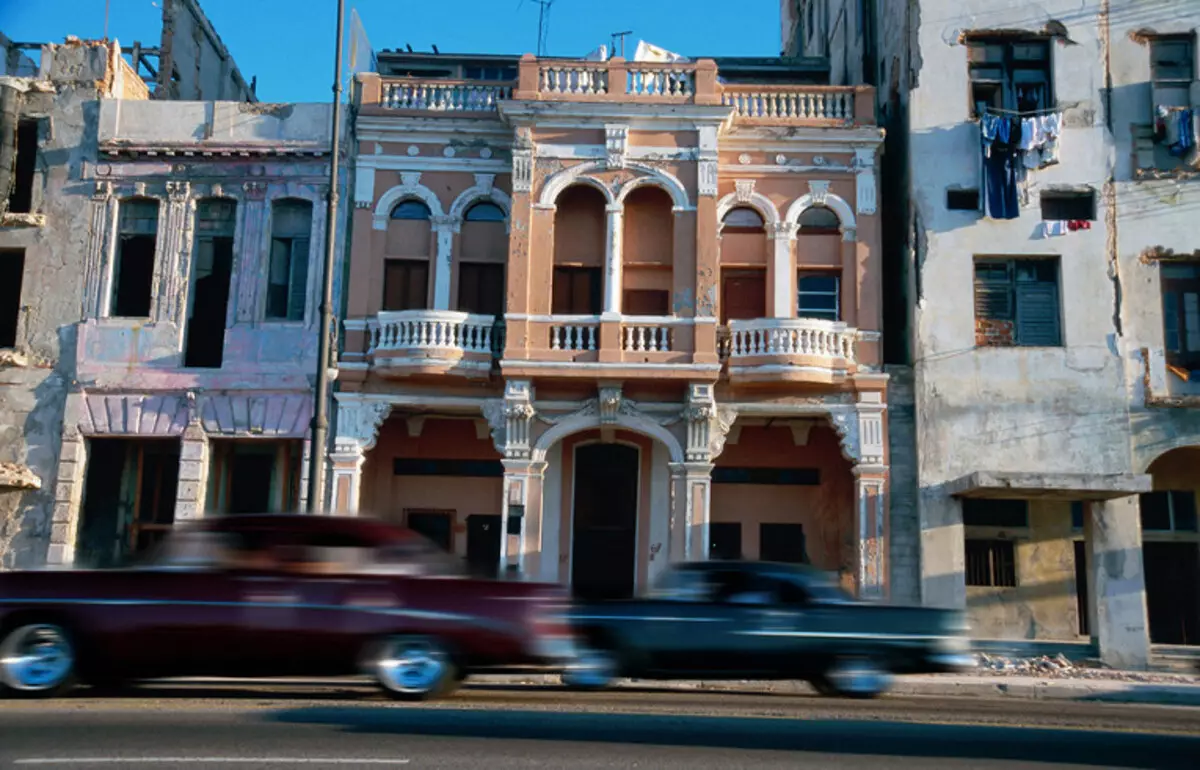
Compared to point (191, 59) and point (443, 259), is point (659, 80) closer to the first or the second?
point (443, 259)

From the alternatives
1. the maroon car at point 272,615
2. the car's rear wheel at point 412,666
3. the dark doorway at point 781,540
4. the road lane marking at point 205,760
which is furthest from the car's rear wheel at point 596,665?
the dark doorway at point 781,540

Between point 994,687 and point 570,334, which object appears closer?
point 994,687

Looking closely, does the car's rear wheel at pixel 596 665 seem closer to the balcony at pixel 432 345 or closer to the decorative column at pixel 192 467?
the balcony at pixel 432 345

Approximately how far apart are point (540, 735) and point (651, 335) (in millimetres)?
13273

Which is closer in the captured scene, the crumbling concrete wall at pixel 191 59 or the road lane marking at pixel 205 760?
the road lane marking at pixel 205 760

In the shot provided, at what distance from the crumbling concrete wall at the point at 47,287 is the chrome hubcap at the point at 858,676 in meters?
15.4

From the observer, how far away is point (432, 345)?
2130cm

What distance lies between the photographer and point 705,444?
21.7 m

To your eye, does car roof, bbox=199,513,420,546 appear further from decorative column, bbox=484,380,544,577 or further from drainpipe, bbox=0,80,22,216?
drainpipe, bbox=0,80,22,216

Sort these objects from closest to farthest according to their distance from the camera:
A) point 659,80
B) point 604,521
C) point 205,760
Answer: point 205,760, point 659,80, point 604,521

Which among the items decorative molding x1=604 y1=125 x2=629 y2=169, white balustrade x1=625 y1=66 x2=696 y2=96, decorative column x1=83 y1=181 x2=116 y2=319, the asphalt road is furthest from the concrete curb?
white balustrade x1=625 y1=66 x2=696 y2=96

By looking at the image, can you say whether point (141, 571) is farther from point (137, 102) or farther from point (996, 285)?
point (996, 285)

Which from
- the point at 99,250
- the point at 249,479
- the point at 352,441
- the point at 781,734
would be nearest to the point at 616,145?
the point at 352,441

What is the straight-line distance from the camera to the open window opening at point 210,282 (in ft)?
74.0
